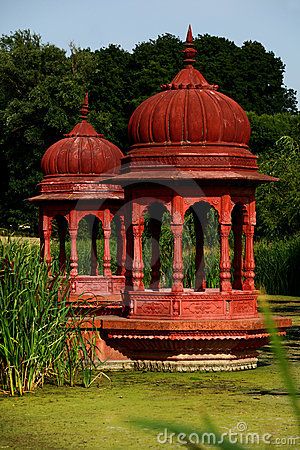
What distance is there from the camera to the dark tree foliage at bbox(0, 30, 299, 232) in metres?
44.5

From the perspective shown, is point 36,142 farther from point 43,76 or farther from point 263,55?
point 263,55

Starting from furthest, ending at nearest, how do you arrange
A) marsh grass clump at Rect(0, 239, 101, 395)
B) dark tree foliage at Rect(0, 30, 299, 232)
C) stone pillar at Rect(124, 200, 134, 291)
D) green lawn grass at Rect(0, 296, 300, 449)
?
dark tree foliage at Rect(0, 30, 299, 232) → stone pillar at Rect(124, 200, 134, 291) → marsh grass clump at Rect(0, 239, 101, 395) → green lawn grass at Rect(0, 296, 300, 449)

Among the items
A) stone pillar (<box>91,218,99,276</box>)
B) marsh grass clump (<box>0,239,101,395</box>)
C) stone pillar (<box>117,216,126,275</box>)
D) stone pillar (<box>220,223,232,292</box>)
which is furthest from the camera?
Answer: stone pillar (<box>91,218,99,276</box>)

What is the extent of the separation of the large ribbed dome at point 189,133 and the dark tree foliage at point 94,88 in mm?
30495

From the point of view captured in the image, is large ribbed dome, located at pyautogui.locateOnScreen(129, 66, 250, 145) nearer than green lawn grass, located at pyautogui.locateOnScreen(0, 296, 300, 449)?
No

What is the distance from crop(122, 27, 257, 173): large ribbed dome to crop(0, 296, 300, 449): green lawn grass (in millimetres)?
2356

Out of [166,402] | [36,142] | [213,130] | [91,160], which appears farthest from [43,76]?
[166,402]

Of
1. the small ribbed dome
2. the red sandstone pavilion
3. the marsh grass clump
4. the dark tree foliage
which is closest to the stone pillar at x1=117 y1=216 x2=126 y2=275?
the small ribbed dome

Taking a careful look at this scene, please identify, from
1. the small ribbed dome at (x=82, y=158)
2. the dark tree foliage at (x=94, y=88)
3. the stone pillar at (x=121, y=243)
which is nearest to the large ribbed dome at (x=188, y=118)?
the stone pillar at (x=121, y=243)

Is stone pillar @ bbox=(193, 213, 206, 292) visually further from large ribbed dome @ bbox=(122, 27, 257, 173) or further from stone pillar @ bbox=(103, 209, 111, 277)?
stone pillar @ bbox=(103, 209, 111, 277)

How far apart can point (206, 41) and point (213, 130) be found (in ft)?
136

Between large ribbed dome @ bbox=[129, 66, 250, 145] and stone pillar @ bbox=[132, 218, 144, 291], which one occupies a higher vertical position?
large ribbed dome @ bbox=[129, 66, 250, 145]

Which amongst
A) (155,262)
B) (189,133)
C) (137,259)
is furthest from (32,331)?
(155,262)

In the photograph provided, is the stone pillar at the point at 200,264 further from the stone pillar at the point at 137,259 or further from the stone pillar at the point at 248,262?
the stone pillar at the point at 137,259
